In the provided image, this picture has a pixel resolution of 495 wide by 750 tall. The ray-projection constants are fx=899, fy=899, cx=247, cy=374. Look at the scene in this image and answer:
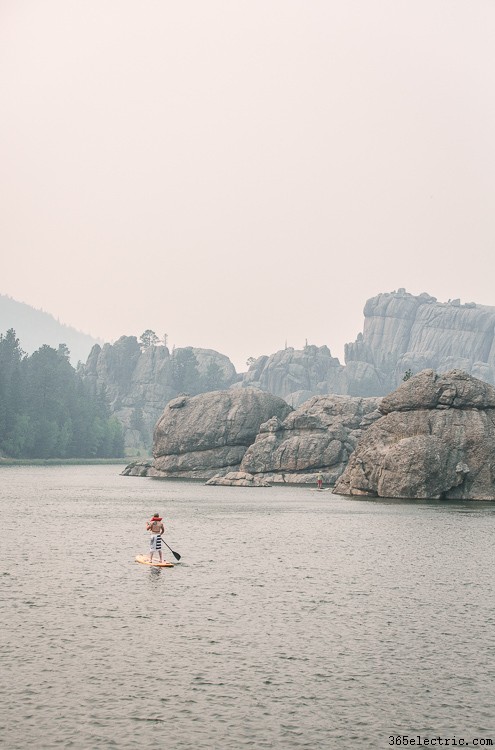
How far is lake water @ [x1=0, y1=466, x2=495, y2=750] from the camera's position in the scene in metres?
21.5

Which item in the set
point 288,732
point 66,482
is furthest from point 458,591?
point 66,482

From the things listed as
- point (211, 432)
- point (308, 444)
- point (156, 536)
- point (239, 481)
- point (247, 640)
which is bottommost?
point (247, 640)

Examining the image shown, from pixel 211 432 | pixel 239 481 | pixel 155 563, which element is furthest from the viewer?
pixel 211 432

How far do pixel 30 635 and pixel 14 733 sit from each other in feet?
30.7

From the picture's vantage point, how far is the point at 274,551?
52562 mm

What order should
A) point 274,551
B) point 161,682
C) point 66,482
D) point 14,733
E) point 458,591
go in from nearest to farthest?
1. point 14,733
2. point 161,682
3. point 458,591
4. point 274,551
5. point 66,482

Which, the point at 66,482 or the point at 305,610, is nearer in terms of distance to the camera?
the point at 305,610

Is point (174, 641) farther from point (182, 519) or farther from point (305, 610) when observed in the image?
point (182, 519)

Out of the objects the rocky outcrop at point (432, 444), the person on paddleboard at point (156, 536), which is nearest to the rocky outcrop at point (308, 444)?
the rocky outcrop at point (432, 444)

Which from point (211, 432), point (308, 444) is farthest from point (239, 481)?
point (211, 432)

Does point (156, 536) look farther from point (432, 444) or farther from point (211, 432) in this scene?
point (211, 432)

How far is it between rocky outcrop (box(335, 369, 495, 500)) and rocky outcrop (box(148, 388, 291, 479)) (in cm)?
4638

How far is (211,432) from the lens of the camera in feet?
493

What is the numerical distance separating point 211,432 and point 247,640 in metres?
120
